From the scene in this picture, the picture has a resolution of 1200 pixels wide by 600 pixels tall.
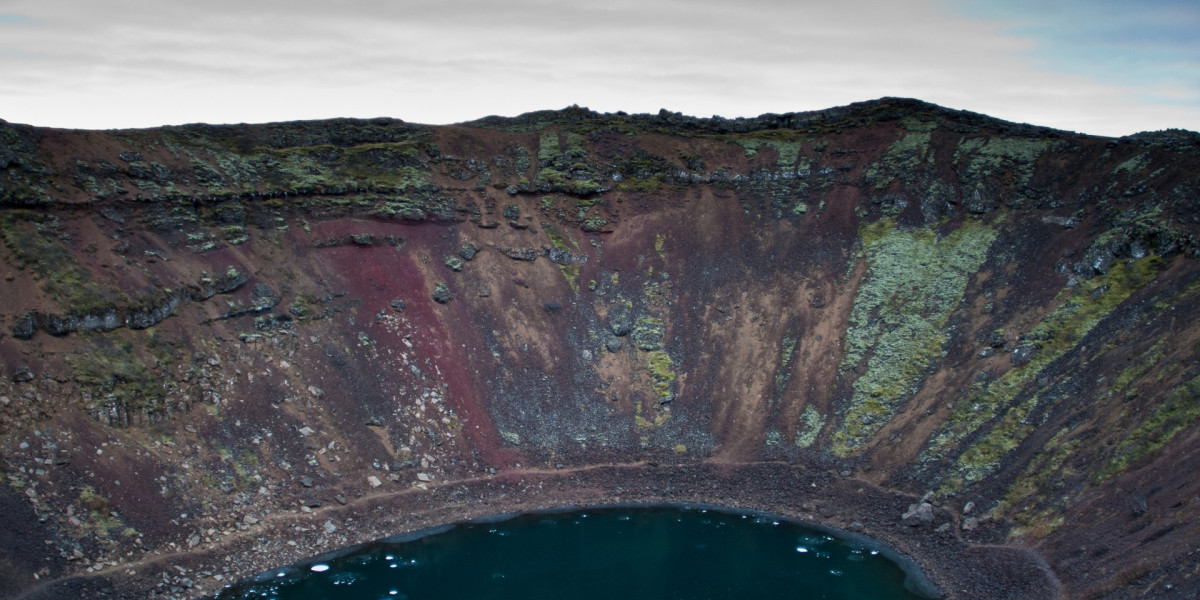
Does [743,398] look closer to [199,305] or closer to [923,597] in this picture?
[923,597]

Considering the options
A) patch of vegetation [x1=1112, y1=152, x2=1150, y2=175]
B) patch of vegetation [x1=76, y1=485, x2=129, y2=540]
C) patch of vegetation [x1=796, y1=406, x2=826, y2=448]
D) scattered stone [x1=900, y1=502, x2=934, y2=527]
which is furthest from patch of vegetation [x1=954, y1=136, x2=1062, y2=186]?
patch of vegetation [x1=76, y1=485, x2=129, y2=540]

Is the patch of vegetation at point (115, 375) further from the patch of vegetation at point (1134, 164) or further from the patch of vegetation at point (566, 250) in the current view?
the patch of vegetation at point (1134, 164)

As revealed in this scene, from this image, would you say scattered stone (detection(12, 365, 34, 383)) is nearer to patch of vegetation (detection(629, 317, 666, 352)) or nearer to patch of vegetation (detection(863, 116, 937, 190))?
patch of vegetation (detection(629, 317, 666, 352))

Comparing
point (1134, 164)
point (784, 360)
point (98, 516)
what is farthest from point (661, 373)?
point (1134, 164)

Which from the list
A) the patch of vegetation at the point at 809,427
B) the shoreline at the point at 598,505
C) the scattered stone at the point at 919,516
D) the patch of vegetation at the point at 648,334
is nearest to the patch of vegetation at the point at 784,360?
the patch of vegetation at the point at 809,427

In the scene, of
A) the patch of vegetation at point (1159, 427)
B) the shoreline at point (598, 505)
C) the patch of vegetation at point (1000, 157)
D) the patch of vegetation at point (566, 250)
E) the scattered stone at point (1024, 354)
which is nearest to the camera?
the shoreline at point (598, 505)

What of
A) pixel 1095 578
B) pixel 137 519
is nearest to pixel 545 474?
pixel 137 519
